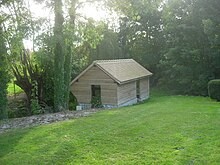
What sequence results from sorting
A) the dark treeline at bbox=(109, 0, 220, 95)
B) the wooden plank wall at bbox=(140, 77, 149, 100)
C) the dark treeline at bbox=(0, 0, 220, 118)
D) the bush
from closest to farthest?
1. the dark treeline at bbox=(0, 0, 220, 118)
2. the bush
3. the wooden plank wall at bbox=(140, 77, 149, 100)
4. the dark treeline at bbox=(109, 0, 220, 95)

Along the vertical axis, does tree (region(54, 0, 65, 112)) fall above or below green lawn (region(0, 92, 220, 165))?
above

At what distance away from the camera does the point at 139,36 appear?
40531 millimetres

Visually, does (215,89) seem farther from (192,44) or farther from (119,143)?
(119,143)

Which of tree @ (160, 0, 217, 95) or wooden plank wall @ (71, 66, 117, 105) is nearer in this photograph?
wooden plank wall @ (71, 66, 117, 105)

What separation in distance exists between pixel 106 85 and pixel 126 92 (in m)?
2.18

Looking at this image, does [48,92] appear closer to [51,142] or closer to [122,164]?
[51,142]

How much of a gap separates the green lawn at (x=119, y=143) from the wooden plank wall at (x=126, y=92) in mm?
9368

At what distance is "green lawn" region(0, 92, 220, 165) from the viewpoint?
22.5 ft

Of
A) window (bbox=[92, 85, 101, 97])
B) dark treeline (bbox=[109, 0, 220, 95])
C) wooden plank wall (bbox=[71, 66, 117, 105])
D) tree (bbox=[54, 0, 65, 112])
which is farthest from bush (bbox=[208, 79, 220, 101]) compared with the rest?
tree (bbox=[54, 0, 65, 112])

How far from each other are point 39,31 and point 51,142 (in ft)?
22.0

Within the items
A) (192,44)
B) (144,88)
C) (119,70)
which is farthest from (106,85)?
(192,44)

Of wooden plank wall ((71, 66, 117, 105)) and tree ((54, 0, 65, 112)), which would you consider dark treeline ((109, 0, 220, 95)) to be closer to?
wooden plank wall ((71, 66, 117, 105))

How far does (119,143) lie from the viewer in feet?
26.5

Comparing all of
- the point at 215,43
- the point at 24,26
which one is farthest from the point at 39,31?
the point at 215,43
